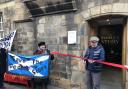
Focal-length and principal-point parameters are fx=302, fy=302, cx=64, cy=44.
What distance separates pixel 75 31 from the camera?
9680 millimetres

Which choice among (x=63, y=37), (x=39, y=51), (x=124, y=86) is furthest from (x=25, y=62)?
(x=124, y=86)

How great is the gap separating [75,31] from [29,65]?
1.89 m

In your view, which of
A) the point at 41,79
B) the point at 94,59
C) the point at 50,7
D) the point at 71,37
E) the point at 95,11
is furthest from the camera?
the point at 50,7

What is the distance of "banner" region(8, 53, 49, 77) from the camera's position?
31.6ft

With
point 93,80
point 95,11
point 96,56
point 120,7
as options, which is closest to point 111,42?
point 95,11

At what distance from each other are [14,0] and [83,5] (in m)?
4.03

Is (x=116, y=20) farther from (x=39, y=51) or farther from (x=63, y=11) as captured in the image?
(x=39, y=51)

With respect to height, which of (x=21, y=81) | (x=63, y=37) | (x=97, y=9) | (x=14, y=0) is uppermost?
(x=14, y=0)

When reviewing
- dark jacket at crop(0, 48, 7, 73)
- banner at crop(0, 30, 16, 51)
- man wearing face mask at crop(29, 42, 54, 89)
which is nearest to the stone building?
banner at crop(0, 30, 16, 51)

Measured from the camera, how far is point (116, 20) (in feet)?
30.5

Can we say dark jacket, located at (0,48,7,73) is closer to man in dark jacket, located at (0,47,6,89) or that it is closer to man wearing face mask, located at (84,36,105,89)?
man in dark jacket, located at (0,47,6,89)

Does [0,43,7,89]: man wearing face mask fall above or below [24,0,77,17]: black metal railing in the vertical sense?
Answer: below

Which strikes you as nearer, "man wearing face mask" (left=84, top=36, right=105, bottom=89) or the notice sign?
"man wearing face mask" (left=84, top=36, right=105, bottom=89)

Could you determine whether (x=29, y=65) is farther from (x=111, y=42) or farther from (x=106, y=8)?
(x=106, y=8)
